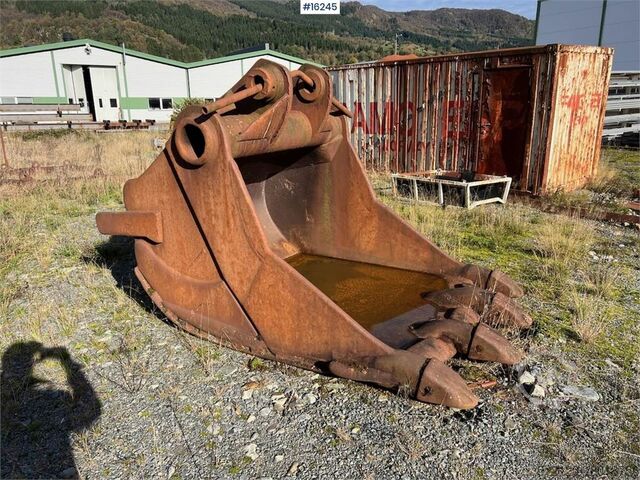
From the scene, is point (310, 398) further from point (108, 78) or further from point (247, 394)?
point (108, 78)

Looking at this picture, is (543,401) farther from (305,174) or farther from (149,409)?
(305,174)

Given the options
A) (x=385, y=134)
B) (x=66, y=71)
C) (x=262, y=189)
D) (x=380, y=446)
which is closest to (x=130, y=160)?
(x=385, y=134)

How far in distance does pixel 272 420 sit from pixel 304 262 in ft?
6.39

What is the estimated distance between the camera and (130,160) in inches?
492

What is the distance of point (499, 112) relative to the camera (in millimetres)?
8570

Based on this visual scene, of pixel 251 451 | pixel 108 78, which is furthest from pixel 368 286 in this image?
pixel 108 78

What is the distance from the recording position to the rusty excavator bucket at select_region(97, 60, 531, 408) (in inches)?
110

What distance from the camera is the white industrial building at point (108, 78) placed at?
93.7 ft

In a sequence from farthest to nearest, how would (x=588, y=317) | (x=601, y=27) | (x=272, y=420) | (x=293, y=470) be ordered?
(x=601, y=27), (x=588, y=317), (x=272, y=420), (x=293, y=470)

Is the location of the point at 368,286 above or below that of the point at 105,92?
below

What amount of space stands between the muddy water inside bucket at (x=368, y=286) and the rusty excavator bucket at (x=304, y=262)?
14mm

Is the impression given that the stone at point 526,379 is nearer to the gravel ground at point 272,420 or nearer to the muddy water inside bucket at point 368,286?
the gravel ground at point 272,420

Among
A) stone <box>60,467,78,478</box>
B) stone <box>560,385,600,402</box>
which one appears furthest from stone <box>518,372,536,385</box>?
stone <box>60,467,78,478</box>

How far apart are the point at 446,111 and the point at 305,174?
5807 millimetres
